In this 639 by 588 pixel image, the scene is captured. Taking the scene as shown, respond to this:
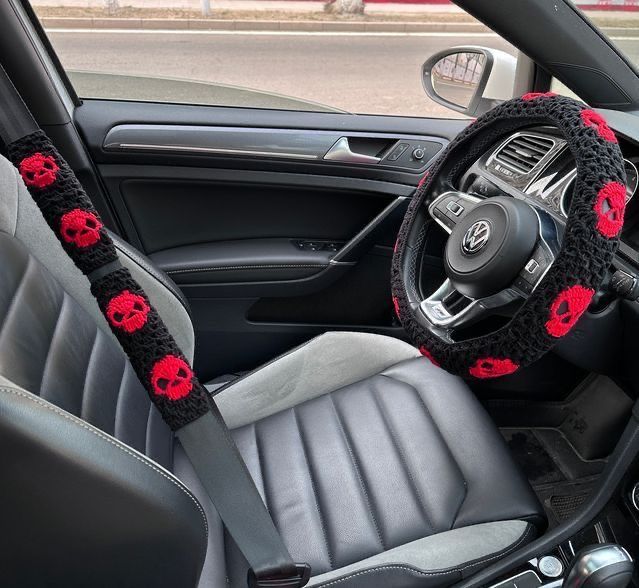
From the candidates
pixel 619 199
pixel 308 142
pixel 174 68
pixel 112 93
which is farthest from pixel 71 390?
pixel 174 68

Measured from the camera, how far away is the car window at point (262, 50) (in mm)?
1730

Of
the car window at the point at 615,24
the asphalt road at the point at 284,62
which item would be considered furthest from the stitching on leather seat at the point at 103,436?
the asphalt road at the point at 284,62

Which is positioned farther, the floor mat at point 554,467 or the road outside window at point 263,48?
the road outside window at point 263,48

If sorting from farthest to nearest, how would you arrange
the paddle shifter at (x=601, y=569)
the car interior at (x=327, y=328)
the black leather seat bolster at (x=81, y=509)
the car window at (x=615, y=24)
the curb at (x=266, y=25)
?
the curb at (x=266, y=25), the car window at (x=615, y=24), the paddle shifter at (x=601, y=569), the car interior at (x=327, y=328), the black leather seat bolster at (x=81, y=509)

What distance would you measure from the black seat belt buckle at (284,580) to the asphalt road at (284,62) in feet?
3.56

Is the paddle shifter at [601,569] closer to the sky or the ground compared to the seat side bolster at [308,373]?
closer to the sky

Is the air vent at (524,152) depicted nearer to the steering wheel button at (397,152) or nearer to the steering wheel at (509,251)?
the steering wheel at (509,251)

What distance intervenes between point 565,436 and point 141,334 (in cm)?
103

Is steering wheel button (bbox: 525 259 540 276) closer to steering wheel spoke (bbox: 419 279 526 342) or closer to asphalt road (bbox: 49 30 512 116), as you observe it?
steering wheel spoke (bbox: 419 279 526 342)

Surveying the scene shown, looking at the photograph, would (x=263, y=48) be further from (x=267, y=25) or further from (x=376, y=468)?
(x=376, y=468)

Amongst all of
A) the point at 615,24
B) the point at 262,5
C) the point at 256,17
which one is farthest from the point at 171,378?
the point at 262,5

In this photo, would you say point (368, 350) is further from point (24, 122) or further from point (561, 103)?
point (24, 122)

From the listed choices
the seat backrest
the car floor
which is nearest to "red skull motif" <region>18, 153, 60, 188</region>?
the seat backrest

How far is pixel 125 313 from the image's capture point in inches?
34.9
